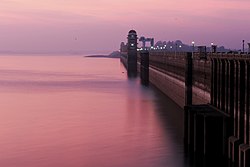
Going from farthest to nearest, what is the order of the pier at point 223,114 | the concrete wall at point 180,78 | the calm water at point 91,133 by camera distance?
the concrete wall at point 180,78
the calm water at point 91,133
the pier at point 223,114

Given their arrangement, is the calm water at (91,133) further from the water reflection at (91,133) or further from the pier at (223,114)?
the pier at (223,114)

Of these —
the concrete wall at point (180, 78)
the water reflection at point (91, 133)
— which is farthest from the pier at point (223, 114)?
the water reflection at point (91, 133)

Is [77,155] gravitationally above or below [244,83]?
below

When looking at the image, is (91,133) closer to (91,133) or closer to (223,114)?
(91,133)

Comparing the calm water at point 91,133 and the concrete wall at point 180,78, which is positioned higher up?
the concrete wall at point 180,78

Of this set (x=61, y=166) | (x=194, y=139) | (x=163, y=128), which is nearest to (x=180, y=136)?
(x=163, y=128)

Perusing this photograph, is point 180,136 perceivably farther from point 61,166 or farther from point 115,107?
point 115,107

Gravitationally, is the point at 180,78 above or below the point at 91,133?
above

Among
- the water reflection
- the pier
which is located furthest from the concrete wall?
the water reflection

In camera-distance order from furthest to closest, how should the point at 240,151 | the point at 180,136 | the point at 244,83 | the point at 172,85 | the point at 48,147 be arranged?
the point at 172,85 < the point at 180,136 < the point at 48,147 < the point at 244,83 < the point at 240,151

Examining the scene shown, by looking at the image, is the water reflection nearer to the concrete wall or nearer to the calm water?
the calm water

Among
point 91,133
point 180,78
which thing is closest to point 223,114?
point 91,133

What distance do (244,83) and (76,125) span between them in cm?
2791

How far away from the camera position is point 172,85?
83438 mm
